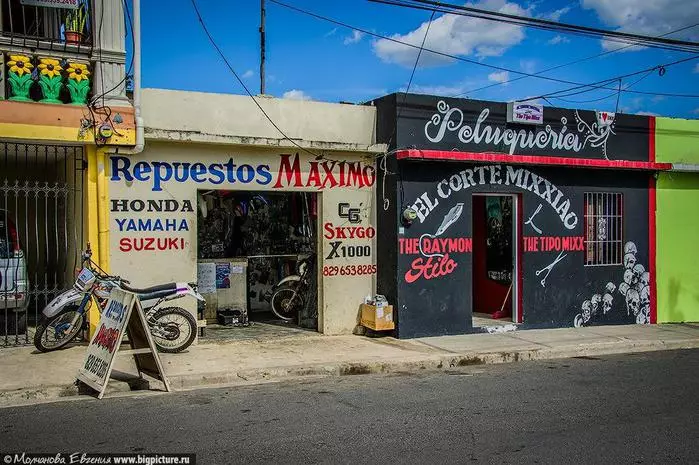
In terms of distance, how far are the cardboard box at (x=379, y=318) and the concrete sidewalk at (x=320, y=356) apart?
21cm

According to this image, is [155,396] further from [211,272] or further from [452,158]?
[452,158]

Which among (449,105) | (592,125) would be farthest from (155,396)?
(592,125)

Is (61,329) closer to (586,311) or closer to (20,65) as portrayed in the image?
(20,65)

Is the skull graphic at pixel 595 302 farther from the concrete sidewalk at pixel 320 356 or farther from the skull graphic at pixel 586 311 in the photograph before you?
the concrete sidewalk at pixel 320 356

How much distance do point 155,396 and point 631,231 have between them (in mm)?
10090

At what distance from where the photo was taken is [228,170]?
1077cm

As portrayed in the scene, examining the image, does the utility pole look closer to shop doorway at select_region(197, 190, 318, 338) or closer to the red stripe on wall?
shop doorway at select_region(197, 190, 318, 338)

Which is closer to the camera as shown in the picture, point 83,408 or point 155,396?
point 83,408

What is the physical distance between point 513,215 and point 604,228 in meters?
2.15

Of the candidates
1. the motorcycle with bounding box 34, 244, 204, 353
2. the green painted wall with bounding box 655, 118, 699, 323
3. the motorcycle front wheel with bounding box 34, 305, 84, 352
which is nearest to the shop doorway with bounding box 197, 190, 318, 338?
the motorcycle with bounding box 34, 244, 204, 353

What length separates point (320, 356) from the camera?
32.0ft

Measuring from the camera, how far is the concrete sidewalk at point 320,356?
8.09 meters

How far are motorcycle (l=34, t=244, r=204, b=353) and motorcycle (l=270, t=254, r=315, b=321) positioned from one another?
3.06 m

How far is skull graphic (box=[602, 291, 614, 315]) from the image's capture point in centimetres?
1344
